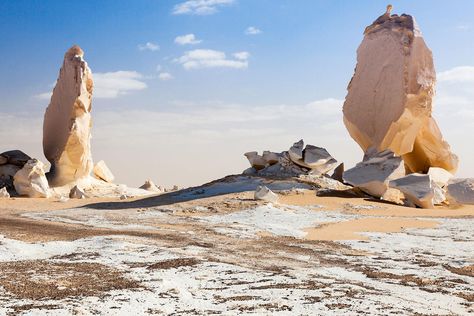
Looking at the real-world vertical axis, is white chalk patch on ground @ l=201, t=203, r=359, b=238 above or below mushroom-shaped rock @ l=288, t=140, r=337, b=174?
below

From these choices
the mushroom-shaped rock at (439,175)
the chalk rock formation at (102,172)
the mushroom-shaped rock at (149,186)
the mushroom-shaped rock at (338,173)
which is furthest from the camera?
the mushroom-shaped rock at (149,186)

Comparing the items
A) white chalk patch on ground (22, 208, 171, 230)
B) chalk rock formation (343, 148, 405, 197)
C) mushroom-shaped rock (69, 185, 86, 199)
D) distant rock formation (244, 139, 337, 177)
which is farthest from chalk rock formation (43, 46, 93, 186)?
chalk rock formation (343, 148, 405, 197)

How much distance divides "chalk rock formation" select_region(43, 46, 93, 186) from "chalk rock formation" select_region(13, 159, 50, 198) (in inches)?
70.0

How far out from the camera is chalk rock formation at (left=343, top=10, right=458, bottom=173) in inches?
802

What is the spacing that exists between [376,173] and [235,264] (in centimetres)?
1250

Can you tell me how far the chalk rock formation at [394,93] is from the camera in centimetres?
2036

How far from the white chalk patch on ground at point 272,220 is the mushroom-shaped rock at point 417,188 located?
3564mm

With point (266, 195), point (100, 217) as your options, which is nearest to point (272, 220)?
point (266, 195)

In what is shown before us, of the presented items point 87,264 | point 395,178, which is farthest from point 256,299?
point 395,178

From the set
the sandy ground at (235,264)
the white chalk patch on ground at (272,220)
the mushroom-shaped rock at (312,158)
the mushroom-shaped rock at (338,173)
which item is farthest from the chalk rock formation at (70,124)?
the white chalk patch on ground at (272,220)

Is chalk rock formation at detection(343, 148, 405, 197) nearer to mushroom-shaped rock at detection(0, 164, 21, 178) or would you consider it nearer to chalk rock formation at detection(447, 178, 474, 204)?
chalk rock formation at detection(447, 178, 474, 204)

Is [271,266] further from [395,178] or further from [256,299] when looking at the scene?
[395,178]

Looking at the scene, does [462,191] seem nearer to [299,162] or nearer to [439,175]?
[439,175]

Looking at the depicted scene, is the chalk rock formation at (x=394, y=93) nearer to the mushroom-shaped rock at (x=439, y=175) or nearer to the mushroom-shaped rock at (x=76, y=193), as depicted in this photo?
the mushroom-shaped rock at (x=439, y=175)
